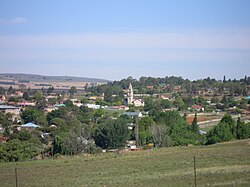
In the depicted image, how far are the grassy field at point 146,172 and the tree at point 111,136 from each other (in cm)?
1649

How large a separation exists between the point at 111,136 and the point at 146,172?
21805mm

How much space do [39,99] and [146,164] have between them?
257 feet

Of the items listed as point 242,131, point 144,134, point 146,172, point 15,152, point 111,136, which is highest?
point 146,172

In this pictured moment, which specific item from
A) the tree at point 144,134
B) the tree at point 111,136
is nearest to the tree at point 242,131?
the tree at point 144,134

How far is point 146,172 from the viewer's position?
1766 cm

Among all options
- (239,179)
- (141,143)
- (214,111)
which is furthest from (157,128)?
(214,111)

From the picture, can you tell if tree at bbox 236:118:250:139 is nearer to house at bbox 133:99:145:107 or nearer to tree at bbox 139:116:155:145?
tree at bbox 139:116:155:145

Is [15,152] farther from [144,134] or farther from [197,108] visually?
[197,108]

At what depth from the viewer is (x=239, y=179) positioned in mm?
14406

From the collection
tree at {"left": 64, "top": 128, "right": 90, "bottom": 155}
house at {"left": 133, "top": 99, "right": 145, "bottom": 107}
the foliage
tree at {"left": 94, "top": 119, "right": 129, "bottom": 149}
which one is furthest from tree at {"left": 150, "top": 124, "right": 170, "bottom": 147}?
house at {"left": 133, "top": 99, "right": 145, "bottom": 107}

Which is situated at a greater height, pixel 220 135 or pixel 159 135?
pixel 220 135

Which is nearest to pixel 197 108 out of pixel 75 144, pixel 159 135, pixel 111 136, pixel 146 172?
pixel 159 135

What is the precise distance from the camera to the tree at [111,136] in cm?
3934

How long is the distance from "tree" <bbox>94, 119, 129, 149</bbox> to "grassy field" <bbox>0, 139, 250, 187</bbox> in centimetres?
1649
